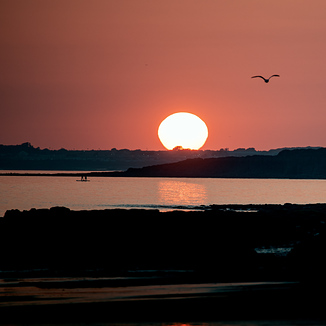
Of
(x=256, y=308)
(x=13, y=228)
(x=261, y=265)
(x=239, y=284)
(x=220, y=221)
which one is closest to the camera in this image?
(x=256, y=308)

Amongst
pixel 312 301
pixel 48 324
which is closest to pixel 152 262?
pixel 312 301

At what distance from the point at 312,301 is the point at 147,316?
6.47 metres

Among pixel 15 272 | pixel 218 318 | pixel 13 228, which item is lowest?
pixel 218 318

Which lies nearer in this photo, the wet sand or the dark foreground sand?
the wet sand

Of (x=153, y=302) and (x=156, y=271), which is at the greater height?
(x=156, y=271)

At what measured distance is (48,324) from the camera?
2041 cm

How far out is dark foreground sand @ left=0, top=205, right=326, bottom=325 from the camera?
22172 mm

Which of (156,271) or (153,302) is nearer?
(153,302)

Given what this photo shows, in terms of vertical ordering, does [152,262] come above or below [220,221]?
below

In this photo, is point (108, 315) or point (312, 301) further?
point (312, 301)

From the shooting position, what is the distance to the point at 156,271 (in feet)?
101

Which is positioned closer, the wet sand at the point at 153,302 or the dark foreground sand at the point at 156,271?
the wet sand at the point at 153,302

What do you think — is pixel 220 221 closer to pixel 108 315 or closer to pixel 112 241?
pixel 112 241

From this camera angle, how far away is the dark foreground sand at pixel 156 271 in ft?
72.7
